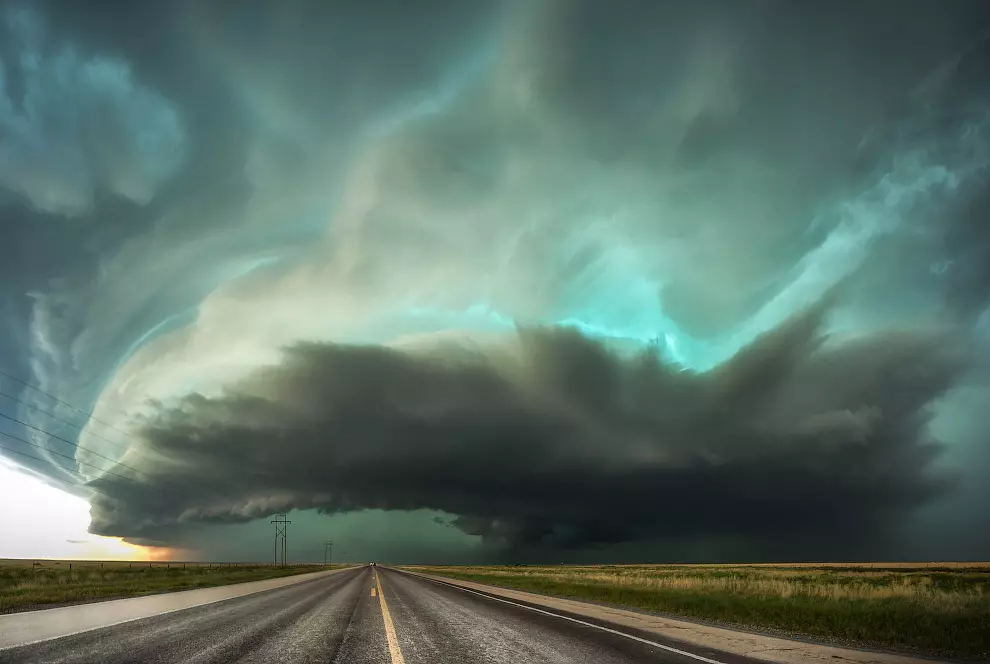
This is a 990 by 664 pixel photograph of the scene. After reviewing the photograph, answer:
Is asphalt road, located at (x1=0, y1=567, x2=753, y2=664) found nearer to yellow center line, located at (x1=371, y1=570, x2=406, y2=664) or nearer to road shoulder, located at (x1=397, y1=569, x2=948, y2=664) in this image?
yellow center line, located at (x1=371, y1=570, x2=406, y2=664)

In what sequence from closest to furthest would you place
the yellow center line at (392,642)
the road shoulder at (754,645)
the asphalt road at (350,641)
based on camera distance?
the yellow center line at (392,642) < the asphalt road at (350,641) < the road shoulder at (754,645)

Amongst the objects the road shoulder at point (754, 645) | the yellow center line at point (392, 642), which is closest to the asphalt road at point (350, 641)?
the yellow center line at point (392, 642)

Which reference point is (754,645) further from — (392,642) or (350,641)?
(350,641)

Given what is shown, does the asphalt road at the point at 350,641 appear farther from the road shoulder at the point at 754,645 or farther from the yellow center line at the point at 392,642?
the road shoulder at the point at 754,645

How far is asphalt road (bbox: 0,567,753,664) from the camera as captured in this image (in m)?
8.60

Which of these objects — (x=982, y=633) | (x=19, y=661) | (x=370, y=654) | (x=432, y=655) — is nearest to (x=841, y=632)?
(x=982, y=633)

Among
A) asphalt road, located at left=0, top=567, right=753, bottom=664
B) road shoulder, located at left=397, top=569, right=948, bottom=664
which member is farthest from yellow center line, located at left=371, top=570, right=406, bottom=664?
road shoulder, located at left=397, top=569, right=948, bottom=664

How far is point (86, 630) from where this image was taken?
1110 centimetres

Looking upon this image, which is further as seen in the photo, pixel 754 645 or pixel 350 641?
pixel 754 645

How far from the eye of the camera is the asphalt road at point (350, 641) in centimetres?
860

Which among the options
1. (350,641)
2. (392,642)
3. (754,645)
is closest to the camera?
(392,642)

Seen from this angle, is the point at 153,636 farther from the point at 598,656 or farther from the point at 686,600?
the point at 686,600

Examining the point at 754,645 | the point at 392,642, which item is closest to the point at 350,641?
the point at 392,642

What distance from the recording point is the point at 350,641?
10555 millimetres
